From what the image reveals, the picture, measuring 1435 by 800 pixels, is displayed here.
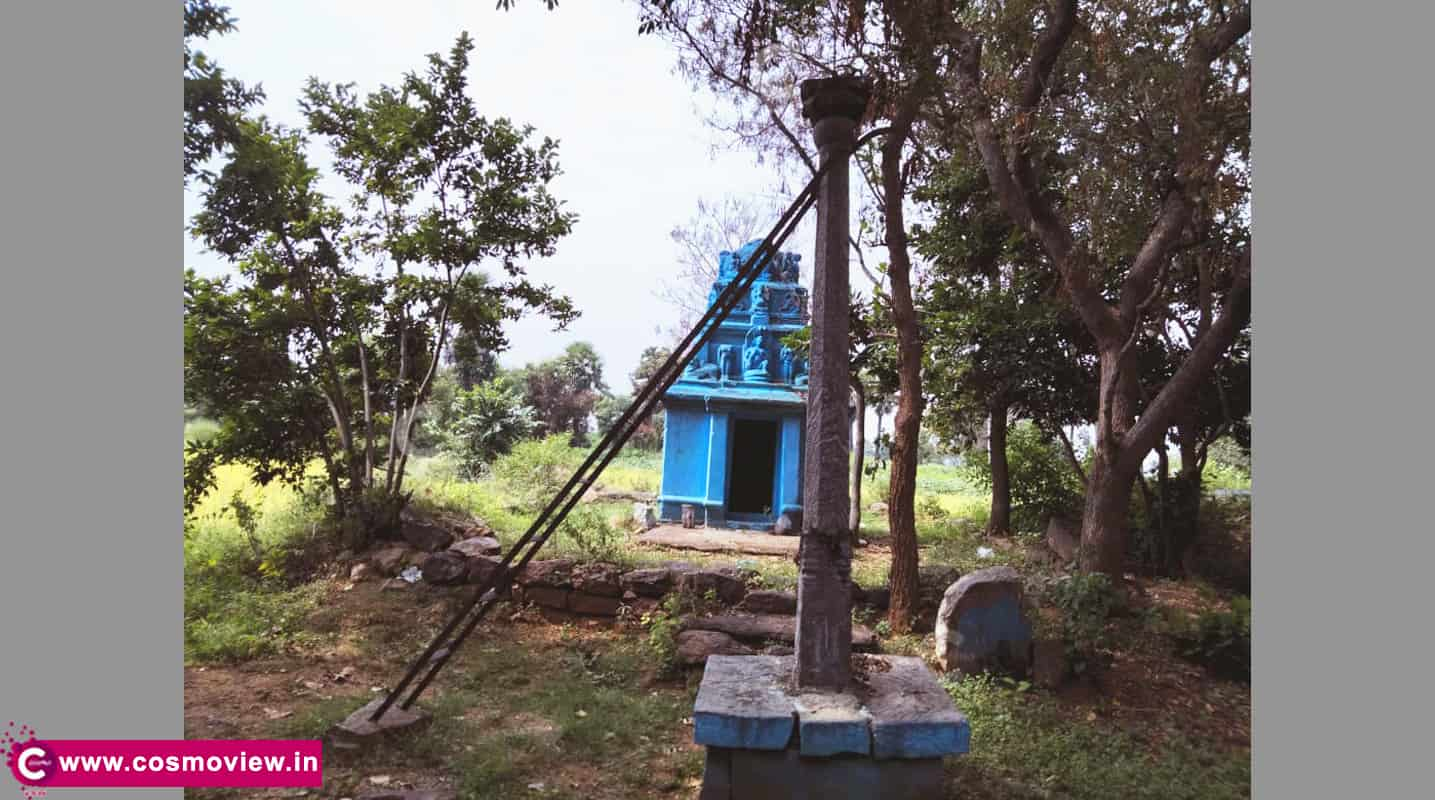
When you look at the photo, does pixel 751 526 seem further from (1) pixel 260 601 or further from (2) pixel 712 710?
(2) pixel 712 710

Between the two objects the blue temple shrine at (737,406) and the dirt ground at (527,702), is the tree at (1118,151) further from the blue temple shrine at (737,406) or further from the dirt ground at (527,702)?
the blue temple shrine at (737,406)

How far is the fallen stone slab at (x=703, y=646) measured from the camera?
5828 millimetres

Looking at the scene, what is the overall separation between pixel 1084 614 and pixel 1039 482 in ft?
20.5

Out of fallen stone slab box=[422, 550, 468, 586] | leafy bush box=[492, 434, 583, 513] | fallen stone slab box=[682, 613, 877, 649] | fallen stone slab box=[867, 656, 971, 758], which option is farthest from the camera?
leafy bush box=[492, 434, 583, 513]

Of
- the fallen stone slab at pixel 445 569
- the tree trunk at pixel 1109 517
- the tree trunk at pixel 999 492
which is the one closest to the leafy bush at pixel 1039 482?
the tree trunk at pixel 999 492

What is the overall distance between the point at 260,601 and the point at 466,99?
542 centimetres

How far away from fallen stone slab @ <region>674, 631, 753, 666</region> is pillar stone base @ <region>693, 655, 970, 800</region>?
7.42 ft

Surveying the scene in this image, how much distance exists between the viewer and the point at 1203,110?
5309 mm

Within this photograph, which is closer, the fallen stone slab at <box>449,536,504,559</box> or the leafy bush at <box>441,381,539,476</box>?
the fallen stone slab at <box>449,536,504,559</box>

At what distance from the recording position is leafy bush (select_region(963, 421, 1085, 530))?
436 inches

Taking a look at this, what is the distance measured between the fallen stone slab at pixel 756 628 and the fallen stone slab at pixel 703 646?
0.11 meters

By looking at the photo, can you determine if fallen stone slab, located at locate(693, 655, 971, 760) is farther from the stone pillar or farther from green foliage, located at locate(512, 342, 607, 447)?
green foliage, located at locate(512, 342, 607, 447)

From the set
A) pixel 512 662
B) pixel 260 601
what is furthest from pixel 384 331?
pixel 512 662
